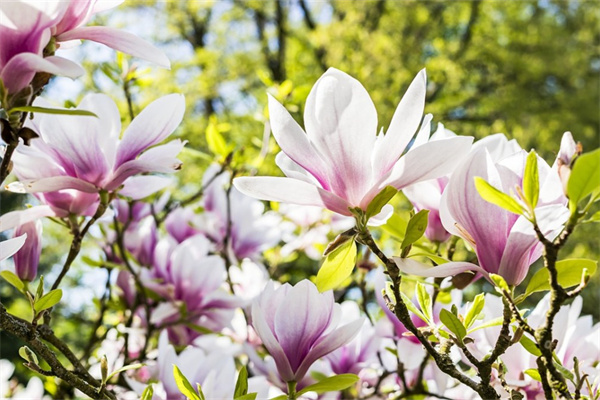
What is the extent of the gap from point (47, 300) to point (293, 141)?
225mm

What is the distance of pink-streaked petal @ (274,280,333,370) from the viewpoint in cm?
46

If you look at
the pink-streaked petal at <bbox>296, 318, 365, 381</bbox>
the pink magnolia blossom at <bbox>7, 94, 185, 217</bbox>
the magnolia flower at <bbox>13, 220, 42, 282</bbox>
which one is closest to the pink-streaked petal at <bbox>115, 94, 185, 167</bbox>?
the pink magnolia blossom at <bbox>7, 94, 185, 217</bbox>

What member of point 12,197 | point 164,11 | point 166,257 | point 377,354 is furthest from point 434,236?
point 12,197

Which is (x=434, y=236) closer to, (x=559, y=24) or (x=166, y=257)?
(x=166, y=257)

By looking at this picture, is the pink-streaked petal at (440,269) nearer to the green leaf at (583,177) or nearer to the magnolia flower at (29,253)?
the green leaf at (583,177)

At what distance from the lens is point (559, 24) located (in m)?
6.40

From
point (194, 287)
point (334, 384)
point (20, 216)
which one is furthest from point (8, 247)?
point (194, 287)

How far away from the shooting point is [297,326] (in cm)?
47

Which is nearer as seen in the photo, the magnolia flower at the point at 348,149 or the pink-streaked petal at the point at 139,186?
the magnolia flower at the point at 348,149

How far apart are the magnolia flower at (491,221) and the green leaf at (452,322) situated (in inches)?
1.2

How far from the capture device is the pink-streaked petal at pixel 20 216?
39 centimetres

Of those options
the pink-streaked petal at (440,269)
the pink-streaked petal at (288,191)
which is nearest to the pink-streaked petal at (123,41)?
the pink-streaked petal at (288,191)

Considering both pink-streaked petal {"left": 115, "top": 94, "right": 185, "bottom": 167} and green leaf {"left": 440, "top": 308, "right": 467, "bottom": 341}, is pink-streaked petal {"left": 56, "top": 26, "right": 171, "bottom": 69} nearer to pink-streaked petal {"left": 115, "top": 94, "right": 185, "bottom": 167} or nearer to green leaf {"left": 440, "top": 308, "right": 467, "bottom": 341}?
pink-streaked petal {"left": 115, "top": 94, "right": 185, "bottom": 167}

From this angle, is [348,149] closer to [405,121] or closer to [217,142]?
[405,121]
